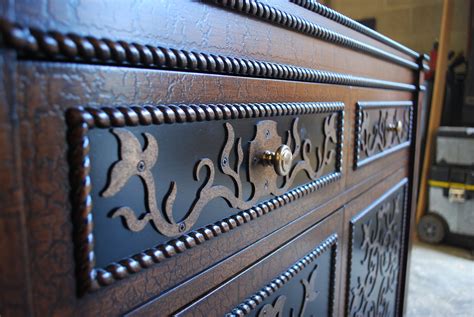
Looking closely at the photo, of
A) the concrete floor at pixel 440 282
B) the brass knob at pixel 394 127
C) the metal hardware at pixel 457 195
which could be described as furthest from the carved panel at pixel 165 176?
the metal hardware at pixel 457 195

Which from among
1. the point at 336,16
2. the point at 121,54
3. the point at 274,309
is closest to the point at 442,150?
the point at 336,16

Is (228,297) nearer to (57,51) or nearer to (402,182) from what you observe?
(57,51)

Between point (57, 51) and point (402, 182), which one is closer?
point (57, 51)

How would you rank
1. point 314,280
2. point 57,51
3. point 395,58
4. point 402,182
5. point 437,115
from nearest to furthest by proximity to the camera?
point 57,51
point 314,280
point 395,58
point 402,182
point 437,115

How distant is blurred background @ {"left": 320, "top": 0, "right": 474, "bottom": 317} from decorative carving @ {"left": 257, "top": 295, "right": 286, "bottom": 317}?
3.51 ft

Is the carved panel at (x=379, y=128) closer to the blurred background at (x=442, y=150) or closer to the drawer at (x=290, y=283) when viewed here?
the drawer at (x=290, y=283)

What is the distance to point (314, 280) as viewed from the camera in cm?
48

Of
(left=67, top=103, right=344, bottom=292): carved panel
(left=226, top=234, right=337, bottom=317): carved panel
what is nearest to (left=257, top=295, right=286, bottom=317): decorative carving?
(left=226, top=234, right=337, bottom=317): carved panel

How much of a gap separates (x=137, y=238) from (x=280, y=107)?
19 cm

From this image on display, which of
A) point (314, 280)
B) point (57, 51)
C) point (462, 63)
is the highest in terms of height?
point (462, 63)

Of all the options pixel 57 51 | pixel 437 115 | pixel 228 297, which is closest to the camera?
pixel 57 51

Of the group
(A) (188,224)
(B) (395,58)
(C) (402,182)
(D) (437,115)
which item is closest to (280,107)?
(A) (188,224)

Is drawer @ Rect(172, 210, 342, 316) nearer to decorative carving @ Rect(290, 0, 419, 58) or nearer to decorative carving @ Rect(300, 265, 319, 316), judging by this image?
decorative carving @ Rect(300, 265, 319, 316)

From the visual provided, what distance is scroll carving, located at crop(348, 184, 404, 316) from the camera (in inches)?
24.9
